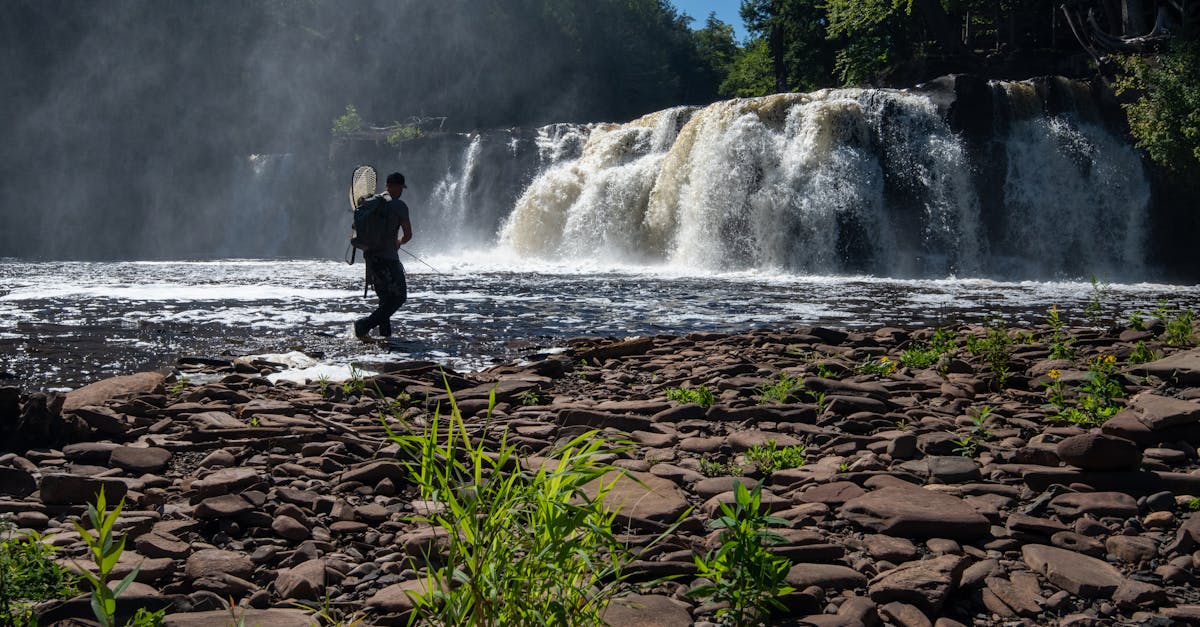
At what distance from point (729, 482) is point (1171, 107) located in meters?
20.8

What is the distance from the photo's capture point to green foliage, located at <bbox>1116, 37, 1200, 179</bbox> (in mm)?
19688

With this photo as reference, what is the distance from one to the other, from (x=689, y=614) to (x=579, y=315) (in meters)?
10.2

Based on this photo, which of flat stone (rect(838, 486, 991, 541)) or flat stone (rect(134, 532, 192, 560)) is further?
flat stone (rect(838, 486, 991, 541))

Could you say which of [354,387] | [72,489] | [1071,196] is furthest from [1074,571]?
[1071,196]

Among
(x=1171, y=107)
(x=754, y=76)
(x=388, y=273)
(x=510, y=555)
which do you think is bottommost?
(x=510, y=555)

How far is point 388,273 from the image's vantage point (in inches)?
380

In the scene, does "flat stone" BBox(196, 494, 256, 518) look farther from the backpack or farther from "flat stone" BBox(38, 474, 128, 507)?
the backpack

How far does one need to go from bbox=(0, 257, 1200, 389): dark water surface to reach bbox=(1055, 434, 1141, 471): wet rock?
217 inches

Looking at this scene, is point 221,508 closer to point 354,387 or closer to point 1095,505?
point 354,387

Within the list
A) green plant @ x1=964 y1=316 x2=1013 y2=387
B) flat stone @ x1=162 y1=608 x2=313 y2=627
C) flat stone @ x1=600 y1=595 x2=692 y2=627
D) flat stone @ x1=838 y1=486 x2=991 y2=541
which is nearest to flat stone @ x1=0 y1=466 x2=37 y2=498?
flat stone @ x1=162 y1=608 x2=313 y2=627

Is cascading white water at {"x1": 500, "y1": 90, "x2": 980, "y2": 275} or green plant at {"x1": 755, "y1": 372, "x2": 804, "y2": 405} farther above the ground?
cascading white water at {"x1": 500, "y1": 90, "x2": 980, "y2": 275}

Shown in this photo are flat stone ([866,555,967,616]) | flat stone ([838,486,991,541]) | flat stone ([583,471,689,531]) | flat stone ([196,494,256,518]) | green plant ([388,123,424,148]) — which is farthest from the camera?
green plant ([388,123,424,148])

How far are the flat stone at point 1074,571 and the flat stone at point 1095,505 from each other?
433mm

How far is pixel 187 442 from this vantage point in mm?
4531
